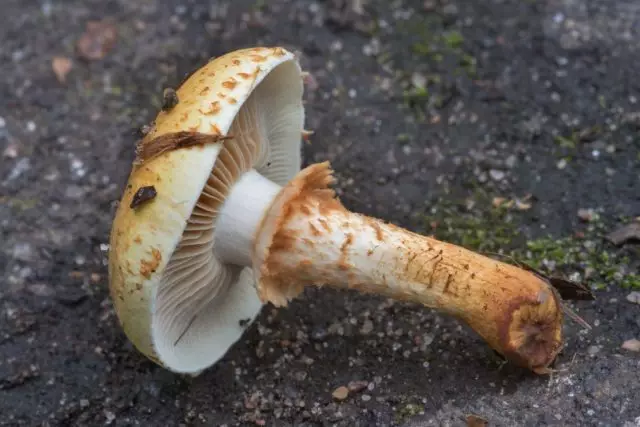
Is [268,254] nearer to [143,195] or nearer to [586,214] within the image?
[143,195]

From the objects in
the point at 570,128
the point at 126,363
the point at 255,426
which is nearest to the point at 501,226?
the point at 570,128

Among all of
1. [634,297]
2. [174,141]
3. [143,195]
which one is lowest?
[634,297]

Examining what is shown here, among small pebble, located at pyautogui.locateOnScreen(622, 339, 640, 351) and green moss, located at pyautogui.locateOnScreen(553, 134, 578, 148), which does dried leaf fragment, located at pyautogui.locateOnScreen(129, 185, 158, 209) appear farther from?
green moss, located at pyautogui.locateOnScreen(553, 134, 578, 148)

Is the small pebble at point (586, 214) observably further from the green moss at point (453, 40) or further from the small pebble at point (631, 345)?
the green moss at point (453, 40)

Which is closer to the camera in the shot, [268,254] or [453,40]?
[268,254]

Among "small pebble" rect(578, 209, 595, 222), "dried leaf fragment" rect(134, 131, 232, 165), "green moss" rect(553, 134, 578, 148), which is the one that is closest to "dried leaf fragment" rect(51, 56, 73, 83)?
"dried leaf fragment" rect(134, 131, 232, 165)

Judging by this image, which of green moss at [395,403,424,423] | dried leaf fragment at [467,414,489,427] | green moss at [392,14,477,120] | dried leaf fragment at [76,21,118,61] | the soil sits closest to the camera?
dried leaf fragment at [467,414,489,427]

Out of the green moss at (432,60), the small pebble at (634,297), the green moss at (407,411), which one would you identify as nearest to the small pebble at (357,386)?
the green moss at (407,411)

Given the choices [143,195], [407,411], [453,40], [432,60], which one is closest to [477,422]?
[407,411]
